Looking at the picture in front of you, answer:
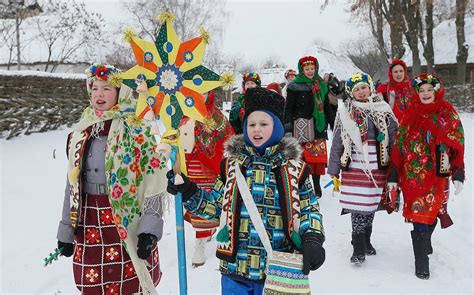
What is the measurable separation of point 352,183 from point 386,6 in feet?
58.6

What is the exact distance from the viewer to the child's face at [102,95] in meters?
2.69

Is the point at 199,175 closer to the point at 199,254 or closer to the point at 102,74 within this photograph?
the point at 199,254

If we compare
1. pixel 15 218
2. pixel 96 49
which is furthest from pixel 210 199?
pixel 96 49

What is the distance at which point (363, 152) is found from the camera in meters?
4.17

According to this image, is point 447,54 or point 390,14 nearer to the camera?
point 390,14

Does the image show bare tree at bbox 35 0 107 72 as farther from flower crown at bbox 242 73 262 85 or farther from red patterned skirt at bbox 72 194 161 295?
red patterned skirt at bbox 72 194 161 295

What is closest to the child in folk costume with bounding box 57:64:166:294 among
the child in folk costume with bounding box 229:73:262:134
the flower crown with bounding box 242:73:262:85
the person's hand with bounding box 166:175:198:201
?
the person's hand with bounding box 166:175:198:201

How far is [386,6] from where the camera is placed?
64.8 ft

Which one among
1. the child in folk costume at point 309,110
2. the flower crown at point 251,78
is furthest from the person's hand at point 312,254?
the child in folk costume at point 309,110

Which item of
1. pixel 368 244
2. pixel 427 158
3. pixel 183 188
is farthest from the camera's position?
pixel 368 244

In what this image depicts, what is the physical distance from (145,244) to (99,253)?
35 centimetres

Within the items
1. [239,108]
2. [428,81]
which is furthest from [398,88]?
[428,81]

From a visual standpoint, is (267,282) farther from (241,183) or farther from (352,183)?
(352,183)

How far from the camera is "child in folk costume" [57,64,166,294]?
260cm
